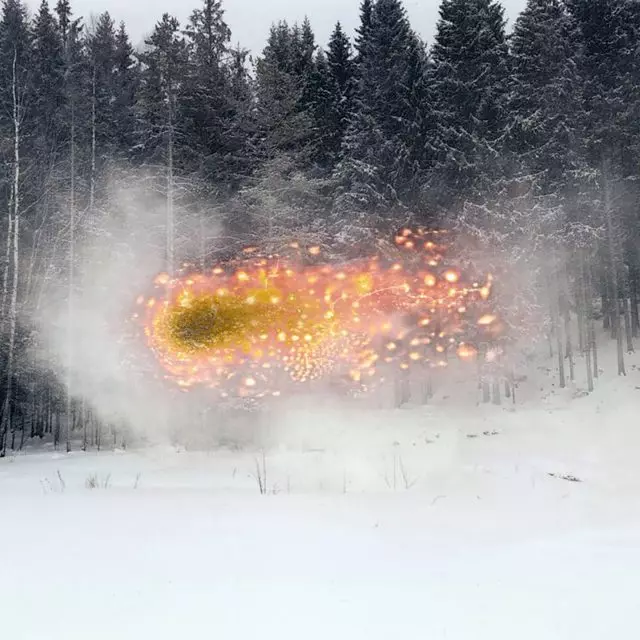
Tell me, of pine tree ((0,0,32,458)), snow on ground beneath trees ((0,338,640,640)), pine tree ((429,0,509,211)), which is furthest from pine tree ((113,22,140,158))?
snow on ground beneath trees ((0,338,640,640))

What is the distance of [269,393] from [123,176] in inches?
449

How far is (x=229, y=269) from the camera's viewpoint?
1942 centimetres

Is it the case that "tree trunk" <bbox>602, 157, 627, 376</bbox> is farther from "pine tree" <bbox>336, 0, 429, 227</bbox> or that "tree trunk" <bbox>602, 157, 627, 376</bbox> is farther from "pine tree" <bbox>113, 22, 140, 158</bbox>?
"pine tree" <bbox>113, 22, 140, 158</bbox>

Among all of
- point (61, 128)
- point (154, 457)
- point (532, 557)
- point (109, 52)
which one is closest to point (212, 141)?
point (61, 128)

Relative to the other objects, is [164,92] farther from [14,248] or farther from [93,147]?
[14,248]

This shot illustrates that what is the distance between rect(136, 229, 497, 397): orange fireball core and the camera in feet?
46.6

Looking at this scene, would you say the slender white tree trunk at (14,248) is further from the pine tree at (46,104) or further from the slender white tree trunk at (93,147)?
the slender white tree trunk at (93,147)

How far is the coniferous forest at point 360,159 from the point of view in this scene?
64.5 ft

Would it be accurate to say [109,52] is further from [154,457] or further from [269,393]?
[154,457]

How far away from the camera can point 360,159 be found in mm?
21297

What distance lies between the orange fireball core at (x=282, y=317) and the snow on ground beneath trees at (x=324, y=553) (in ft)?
12.9

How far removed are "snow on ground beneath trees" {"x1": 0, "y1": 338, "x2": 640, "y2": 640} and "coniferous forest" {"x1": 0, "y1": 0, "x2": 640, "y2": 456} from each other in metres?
10.5

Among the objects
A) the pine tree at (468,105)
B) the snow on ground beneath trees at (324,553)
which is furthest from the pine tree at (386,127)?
the snow on ground beneath trees at (324,553)

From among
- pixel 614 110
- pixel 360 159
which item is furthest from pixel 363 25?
pixel 614 110
